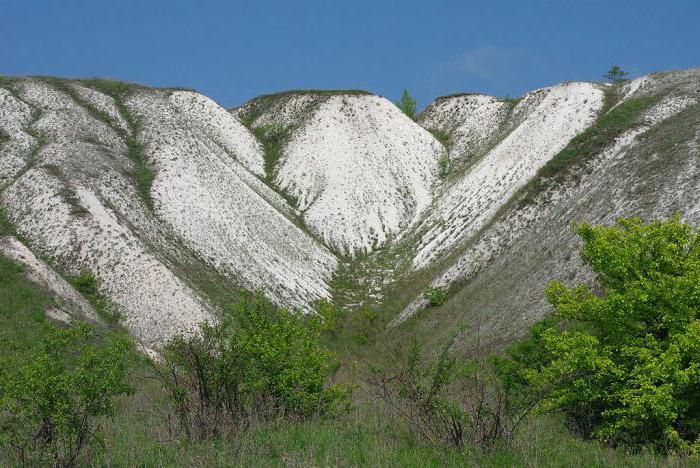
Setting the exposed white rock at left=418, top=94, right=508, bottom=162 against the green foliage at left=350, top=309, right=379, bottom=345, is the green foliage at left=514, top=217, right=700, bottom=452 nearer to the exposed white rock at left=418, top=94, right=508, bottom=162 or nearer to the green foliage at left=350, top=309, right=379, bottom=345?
the green foliage at left=350, top=309, right=379, bottom=345

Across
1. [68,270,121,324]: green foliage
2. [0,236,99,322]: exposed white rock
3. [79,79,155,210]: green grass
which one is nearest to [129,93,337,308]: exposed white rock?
[79,79,155,210]: green grass

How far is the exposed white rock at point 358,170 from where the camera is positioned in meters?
60.6

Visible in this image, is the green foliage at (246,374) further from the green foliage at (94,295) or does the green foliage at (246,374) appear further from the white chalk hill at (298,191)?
the green foliage at (94,295)

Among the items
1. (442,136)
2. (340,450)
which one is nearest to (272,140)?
(442,136)

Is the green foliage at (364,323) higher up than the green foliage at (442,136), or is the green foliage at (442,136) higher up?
the green foliage at (442,136)

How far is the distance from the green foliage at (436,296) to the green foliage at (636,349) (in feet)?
83.5

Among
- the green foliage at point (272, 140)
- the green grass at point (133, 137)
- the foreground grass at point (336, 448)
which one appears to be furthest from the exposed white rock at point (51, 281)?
the green foliage at point (272, 140)

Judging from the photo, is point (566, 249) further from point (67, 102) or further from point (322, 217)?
point (67, 102)

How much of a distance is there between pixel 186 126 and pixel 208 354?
47.5 meters

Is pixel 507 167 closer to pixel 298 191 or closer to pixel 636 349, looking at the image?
pixel 298 191

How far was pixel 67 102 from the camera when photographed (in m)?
56.1

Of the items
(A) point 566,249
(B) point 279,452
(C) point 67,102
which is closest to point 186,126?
(C) point 67,102

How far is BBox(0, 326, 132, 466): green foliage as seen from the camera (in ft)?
38.7

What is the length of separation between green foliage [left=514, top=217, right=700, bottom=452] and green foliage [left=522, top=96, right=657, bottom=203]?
1222 inches
